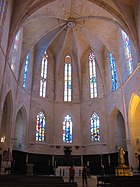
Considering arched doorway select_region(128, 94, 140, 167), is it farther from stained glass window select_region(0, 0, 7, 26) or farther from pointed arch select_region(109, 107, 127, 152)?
stained glass window select_region(0, 0, 7, 26)

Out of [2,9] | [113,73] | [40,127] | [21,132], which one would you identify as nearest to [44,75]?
[40,127]

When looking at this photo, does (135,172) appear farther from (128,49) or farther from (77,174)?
(128,49)

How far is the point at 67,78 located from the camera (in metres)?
29.3

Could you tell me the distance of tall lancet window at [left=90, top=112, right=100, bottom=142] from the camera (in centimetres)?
2555

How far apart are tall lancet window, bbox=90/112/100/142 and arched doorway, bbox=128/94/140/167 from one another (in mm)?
5617

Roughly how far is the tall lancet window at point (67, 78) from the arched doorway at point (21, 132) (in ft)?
21.6

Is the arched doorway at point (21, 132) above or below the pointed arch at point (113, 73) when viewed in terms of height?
below

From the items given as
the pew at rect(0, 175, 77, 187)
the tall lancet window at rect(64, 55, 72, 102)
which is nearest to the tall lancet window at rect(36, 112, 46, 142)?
the tall lancet window at rect(64, 55, 72, 102)

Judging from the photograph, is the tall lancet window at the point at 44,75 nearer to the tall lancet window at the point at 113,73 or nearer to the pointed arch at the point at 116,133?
the tall lancet window at the point at 113,73

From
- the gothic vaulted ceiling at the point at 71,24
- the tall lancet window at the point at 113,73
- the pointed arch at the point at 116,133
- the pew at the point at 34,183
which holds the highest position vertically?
the gothic vaulted ceiling at the point at 71,24

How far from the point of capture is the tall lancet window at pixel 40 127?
25.1 metres

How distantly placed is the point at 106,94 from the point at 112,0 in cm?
1107

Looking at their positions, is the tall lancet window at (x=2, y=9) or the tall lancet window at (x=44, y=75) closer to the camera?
the tall lancet window at (x=2, y=9)

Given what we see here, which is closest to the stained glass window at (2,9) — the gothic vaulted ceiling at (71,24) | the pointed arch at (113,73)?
the gothic vaulted ceiling at (71,24)
